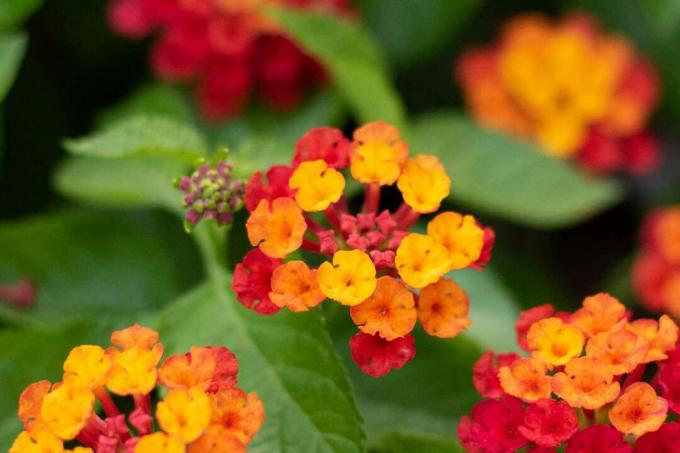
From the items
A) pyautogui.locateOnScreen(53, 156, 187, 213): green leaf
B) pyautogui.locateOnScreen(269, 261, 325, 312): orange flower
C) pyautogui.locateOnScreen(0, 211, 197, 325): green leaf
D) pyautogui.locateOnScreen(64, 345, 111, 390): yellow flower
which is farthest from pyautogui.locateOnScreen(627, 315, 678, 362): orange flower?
pyautogui.locateOnScreen(0, 211, 197, 325): green leaf

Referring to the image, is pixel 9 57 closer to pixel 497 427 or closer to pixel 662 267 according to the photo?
pixel 497 427

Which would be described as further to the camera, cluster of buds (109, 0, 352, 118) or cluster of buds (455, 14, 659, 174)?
cluster of buds (455, 14, 659, 174)

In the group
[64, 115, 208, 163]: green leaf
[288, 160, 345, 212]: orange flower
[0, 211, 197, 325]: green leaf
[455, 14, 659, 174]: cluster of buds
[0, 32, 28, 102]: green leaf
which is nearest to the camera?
[288, 160, 345, 212]: orange flower

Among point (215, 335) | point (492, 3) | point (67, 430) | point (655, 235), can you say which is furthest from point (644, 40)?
point (67, 430)

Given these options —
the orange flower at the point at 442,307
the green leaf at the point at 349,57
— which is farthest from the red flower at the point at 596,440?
the green leaf at the point at 349,57

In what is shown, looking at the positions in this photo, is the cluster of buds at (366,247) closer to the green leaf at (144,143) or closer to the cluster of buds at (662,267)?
the green leaf at (144,143)

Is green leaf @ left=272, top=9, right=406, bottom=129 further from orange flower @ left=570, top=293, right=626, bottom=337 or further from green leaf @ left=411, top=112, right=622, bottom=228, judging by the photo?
orange flower @ left=570, top=293, right=626, bottom=337
